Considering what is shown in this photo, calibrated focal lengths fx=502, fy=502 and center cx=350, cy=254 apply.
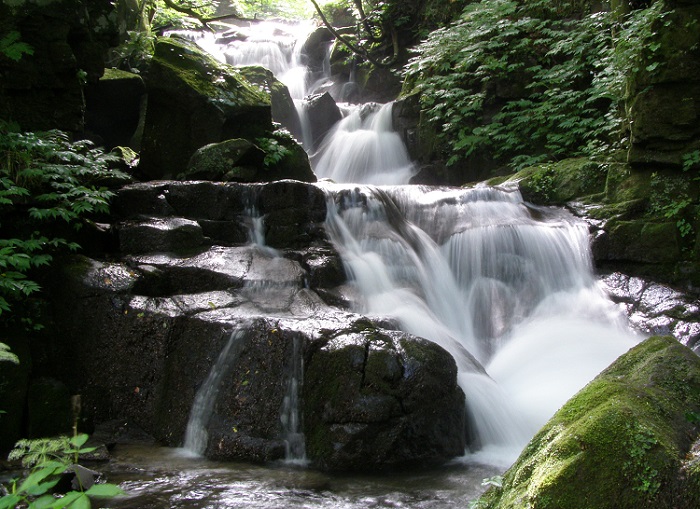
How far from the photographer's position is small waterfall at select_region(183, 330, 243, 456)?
174 inches

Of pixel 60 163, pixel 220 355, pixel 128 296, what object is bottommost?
pixel 220 355

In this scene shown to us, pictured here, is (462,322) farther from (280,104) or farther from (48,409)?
(280,104)

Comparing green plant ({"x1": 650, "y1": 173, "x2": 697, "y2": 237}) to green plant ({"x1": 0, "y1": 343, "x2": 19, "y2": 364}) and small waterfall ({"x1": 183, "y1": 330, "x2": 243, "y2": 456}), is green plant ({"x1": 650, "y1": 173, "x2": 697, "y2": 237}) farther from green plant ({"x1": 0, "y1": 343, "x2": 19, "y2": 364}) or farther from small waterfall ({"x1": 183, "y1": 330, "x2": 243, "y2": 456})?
green plant ({"x1": 0, "y1": 343, "x2": 19, "y2": 364})

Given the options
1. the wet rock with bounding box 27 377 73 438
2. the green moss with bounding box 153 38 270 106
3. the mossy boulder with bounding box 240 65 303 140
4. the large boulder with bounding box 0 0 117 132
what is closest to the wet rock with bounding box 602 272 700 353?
the wet rock with bounding box 27 377 73 438

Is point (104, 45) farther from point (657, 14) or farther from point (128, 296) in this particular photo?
point (657, 14)

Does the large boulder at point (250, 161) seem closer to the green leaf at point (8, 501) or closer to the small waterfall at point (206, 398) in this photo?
the small waterfall at point (206, 398)

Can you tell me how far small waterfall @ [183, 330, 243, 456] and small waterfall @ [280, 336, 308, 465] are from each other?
59 cm

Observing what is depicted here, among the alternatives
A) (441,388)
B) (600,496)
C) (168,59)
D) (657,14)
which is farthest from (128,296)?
(657,14)

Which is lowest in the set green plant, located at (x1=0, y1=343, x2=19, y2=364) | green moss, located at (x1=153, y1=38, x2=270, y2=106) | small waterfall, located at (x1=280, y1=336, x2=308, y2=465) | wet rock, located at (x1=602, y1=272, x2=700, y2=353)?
small waterfall, located at (x1=280, y1=336, x2=308, y2=465)

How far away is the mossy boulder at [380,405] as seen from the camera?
403 centimetres

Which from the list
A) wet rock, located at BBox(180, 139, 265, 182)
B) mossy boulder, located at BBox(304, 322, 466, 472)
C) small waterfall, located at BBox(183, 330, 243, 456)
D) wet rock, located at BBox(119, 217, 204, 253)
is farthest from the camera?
wet rock, located at BBox(180, 139, 265, 182)

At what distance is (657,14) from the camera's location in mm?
6988

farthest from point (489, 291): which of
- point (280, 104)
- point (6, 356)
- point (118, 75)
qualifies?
point (280, 104)

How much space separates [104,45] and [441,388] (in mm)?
7106
